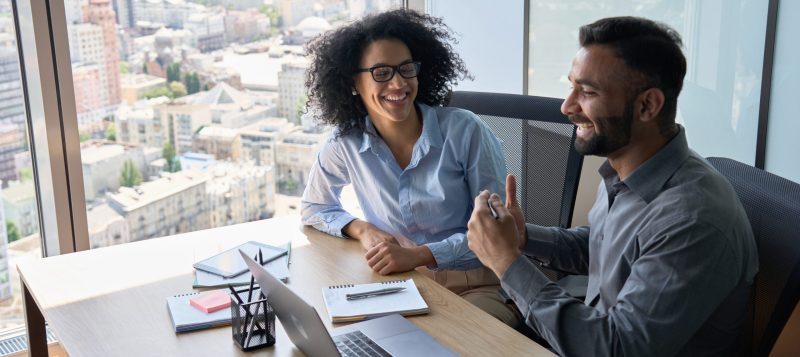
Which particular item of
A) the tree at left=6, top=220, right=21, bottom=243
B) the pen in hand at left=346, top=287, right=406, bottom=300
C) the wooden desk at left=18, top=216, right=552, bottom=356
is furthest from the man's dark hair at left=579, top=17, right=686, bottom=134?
the tree at left=6, top=220, right=21, bottom=243

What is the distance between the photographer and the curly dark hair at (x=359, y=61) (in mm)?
2434

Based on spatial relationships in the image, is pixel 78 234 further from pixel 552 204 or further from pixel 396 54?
pixel 552 204

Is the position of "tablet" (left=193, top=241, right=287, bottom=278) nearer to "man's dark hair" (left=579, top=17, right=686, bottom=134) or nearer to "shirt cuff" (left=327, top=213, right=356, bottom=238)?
"shirt cuff" (left=327, top=213, right=356, bottom=238)

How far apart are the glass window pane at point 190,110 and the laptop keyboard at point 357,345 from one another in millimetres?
1485

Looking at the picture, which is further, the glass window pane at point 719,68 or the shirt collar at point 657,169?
the glass window pane at point 719,68

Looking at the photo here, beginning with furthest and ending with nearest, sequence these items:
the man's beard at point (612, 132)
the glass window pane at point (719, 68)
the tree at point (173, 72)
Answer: the tree at point (173, 72), the glass window pane at point (719, 68), the man's beard at point (612, 132)

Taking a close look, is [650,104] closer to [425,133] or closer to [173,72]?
[425,133]

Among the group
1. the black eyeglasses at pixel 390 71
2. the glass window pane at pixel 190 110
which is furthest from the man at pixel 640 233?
the glass window pane at pixel 190 110

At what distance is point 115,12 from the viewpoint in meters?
2.90

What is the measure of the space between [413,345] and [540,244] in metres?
0.53

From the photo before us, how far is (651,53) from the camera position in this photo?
1.59 meters

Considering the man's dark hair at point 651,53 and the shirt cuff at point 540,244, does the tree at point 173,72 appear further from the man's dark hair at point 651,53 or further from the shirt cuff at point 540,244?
the man's dark hair at point 651,53

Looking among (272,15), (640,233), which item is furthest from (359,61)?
(640,233)

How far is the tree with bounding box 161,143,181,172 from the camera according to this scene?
313 centimetres
